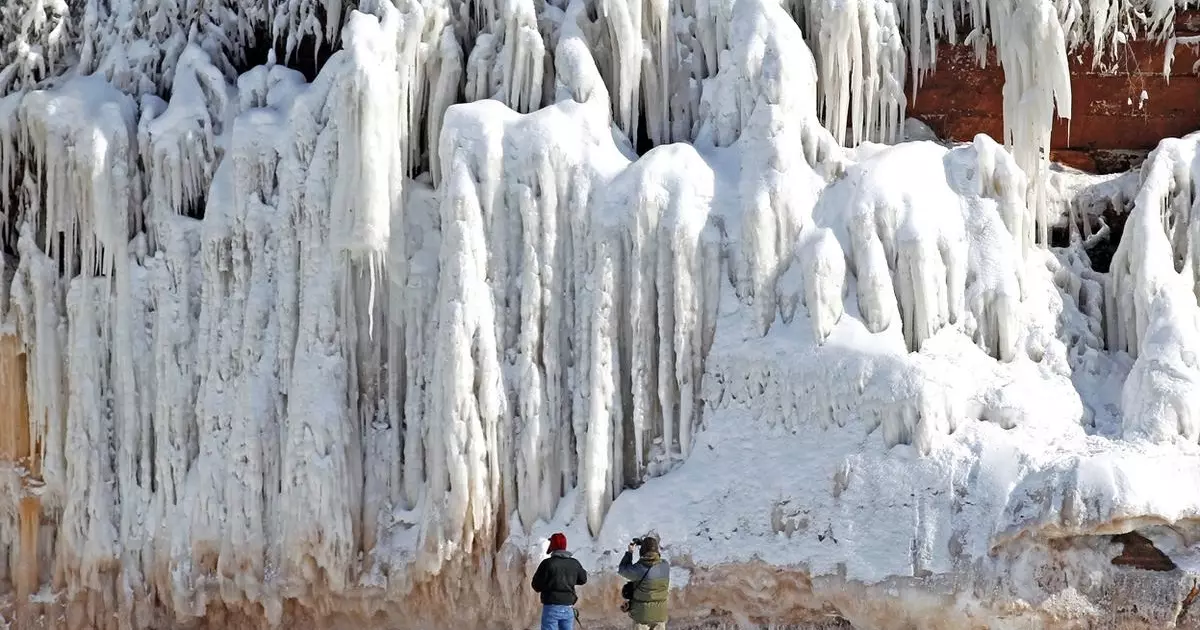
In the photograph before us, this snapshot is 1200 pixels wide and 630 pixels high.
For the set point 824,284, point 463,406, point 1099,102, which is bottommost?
point 463,406

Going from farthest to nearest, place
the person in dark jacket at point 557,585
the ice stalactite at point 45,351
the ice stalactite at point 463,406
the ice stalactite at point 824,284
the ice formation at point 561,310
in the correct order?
the ice stalactite at point 45,351
the ice stalactite at point 463,406
the ice stalactite at point 824,284
the ice formation at point 561,310
the person in dark jacket at point 557,585

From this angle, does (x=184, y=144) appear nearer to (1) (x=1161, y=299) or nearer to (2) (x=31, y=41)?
(2) (x=31, y=41)

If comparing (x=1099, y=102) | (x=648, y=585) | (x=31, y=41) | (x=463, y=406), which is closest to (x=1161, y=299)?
(x=1099, y=102)

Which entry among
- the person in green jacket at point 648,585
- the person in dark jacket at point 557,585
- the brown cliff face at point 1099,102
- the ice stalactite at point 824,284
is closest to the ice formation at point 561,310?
the ice stalactite at point 824,284

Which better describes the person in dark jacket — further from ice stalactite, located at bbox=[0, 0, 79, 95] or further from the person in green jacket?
ice stalactite, located at bbox=[0, 0, 79, 95]

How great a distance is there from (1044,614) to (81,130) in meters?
9.54

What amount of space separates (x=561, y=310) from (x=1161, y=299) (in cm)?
495

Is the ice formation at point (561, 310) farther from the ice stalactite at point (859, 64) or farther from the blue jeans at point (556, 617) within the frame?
the blue jeans at point (556, 617)

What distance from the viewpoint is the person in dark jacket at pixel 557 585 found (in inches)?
439

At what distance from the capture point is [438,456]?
13.7m

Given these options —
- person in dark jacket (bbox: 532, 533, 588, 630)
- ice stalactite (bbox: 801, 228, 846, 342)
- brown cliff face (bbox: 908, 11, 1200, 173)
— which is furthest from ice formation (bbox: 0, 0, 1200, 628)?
person in dark jacket (bbox: 532, 533, 588, 630)

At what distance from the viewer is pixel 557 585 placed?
36.6 ft

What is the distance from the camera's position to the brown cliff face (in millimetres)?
15055

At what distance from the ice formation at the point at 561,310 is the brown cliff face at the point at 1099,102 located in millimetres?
270
